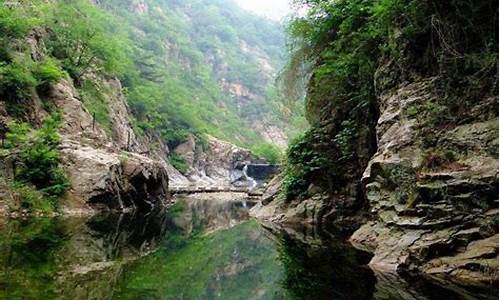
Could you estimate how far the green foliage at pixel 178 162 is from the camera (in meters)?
57.1

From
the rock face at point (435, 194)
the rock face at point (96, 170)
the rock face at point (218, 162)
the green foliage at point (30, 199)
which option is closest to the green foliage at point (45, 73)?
the rock face at point (96, 170)

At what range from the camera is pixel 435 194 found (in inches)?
364

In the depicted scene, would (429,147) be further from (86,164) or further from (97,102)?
(97,102)

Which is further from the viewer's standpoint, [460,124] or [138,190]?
[138,190]

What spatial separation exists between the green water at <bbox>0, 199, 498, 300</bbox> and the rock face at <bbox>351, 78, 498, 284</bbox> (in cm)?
71

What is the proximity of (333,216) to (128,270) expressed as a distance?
9410mm

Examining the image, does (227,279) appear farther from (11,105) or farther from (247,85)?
(247,85)

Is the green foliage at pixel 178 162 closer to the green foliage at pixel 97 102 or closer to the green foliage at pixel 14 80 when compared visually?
the green foliage at pixel 97 102

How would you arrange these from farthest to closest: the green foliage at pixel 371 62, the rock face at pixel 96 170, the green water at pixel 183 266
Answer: the rock face at pixel 96 170
the green foliage at pixel 371 62
the green water at pixel 183 266

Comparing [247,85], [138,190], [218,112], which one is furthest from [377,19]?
[247,85]

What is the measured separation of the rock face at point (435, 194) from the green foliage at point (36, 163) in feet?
41.4

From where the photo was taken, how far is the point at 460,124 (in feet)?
31.7

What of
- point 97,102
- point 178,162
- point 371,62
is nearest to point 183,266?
point 371,62

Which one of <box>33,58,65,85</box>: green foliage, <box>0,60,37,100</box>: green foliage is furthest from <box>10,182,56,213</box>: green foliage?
<box>33,58,65,85</box>: green foliage
